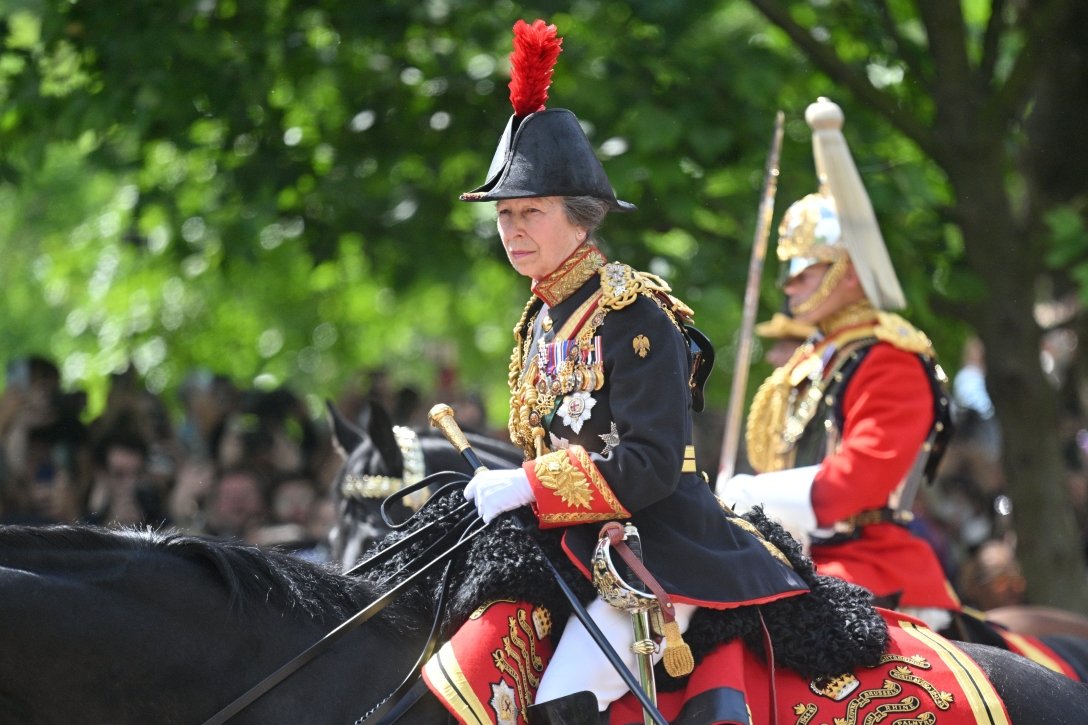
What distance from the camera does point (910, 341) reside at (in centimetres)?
586

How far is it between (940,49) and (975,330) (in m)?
1.68

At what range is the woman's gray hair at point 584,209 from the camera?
13.1 ft

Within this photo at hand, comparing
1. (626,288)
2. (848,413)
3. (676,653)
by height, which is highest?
(626,288)

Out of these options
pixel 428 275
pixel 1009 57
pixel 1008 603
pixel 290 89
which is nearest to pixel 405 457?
pixel 428 275

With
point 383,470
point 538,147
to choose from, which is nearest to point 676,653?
point 538,147

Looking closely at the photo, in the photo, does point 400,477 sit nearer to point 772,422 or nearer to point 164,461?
point 772,422

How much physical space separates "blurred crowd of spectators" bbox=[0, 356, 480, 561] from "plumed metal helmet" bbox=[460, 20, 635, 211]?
159 inches

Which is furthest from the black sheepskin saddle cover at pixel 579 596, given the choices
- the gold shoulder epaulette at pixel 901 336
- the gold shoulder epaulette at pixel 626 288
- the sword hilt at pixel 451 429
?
the gold shoulder epaulette at pixel 901 336

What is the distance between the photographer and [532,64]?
4.00 meters

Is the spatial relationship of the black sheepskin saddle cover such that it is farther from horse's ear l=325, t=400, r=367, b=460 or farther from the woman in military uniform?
horse's ear l=325, t=400, r=367, b=460

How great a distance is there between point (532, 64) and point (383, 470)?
2145mm

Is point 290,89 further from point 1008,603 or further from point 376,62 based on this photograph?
point 1008,603

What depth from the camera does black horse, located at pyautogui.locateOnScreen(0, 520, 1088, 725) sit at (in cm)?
341

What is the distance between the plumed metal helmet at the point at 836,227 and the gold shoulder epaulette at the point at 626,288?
2.18 meters
